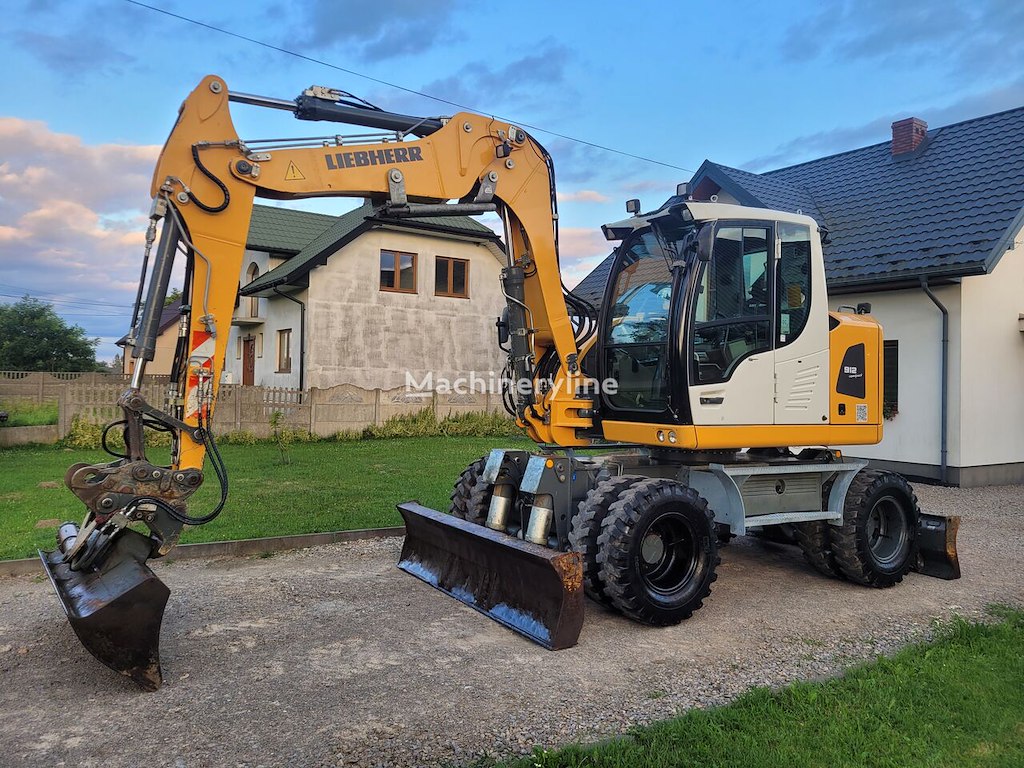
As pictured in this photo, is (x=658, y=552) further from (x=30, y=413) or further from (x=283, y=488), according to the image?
Answer: (x=30, y=413)

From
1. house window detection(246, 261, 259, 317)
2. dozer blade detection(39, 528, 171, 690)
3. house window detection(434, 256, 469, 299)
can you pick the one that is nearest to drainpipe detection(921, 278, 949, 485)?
dozer blade detection(39, 528, 171, 690)

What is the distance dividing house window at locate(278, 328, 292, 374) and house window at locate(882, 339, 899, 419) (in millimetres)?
15170

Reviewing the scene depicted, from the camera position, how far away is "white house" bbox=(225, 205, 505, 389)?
20.2 metres

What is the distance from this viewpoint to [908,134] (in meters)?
15.4

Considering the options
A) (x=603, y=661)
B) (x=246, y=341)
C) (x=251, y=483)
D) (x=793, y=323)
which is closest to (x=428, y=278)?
(x=246, y=341)

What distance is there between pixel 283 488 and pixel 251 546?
346 centimetres

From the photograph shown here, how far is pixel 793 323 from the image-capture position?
620 centimetres

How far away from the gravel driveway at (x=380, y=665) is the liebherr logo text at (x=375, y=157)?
10.6ft

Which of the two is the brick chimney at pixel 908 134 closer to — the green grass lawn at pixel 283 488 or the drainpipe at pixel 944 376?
the drainpipe at pixel 944 376

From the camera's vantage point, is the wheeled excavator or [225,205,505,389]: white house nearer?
the wheeled excavator

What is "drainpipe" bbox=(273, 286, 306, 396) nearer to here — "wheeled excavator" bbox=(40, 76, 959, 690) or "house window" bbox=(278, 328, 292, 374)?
"house window" bbox=(278, 328, 292, 374)

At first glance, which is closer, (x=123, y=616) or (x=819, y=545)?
(x=123, y=616)

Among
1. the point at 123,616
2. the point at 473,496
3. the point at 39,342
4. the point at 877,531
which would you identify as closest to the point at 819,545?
the point at 877,531

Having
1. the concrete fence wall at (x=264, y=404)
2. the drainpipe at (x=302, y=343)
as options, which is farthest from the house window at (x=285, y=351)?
the concrete fence wall at (x=264, y=404)
